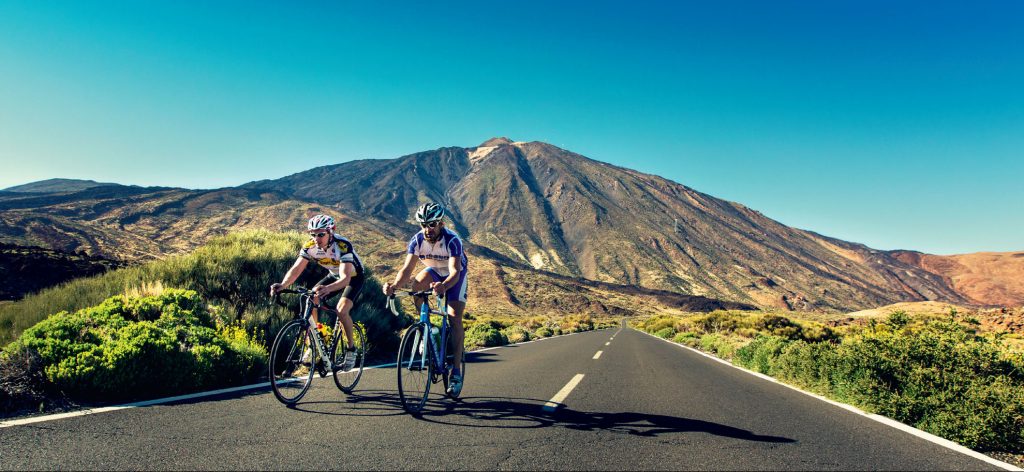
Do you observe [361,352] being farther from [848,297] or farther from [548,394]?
[848,297]

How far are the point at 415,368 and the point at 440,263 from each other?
49.8 inches

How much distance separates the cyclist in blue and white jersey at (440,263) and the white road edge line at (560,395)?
3.64 feet

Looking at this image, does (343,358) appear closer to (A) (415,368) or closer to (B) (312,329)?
(B) (312,329)

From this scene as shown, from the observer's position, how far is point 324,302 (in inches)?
246

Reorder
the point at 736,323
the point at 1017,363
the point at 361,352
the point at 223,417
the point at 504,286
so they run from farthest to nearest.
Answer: the point at 504,286 < the point at 736,323 < the point at 361,352 < the point at 1017,363 < the point at 223,417

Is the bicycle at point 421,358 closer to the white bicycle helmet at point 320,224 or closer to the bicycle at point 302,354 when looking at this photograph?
the bicycle at point 302,354

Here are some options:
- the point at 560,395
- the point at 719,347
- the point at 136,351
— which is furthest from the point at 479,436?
the point at 719,347

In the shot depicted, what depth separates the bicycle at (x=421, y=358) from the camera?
5211 millimetres

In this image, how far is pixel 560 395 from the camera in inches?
256

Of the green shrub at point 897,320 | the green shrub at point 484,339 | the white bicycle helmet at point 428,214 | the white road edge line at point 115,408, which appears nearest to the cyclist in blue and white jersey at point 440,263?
the white bicycle helmet at point 428,214

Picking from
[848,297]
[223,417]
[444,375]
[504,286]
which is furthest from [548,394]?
[848,297]

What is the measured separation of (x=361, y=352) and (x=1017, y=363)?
26.6ft

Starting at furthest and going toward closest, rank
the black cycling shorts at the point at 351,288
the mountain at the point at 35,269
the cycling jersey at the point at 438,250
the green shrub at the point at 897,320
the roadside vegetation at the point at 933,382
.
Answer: the mountain at the point at 35,269 → the green shrub at the point at 897,320 → the black cycling shorts at the point at 351,288 → the cycling jersey at the point at 438,250 → the roadside vegetation at the point at 933,382

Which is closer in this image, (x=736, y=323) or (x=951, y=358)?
(x=951, y=358)
